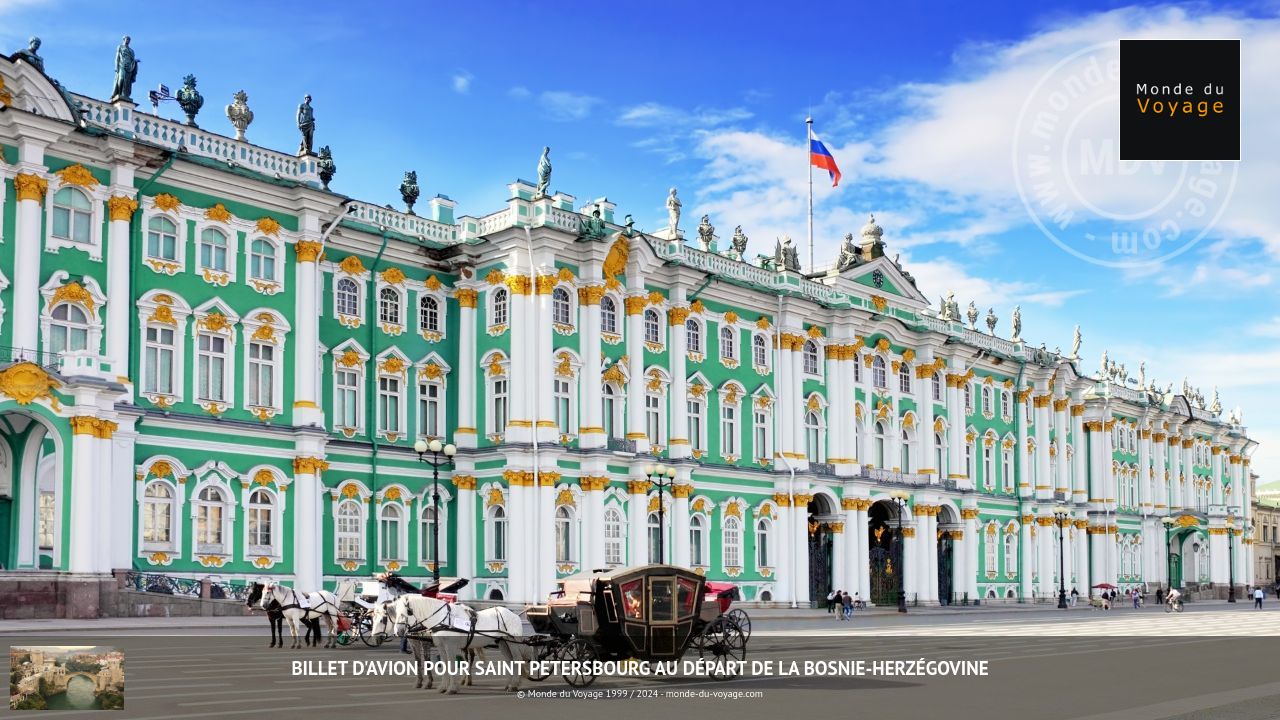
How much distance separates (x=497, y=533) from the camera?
165 feet

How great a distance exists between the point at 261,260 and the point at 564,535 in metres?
15.3

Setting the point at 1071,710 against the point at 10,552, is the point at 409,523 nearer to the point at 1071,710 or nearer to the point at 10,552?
the point at 10,552

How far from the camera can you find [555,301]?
169 feet

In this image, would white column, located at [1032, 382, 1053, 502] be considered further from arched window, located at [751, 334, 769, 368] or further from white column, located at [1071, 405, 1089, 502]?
arched window, located at [751, 334, 769, 368]

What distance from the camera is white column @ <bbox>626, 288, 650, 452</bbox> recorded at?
53875 millimetres

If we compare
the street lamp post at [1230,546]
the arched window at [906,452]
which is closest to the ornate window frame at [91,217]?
the arched window at [906,452]

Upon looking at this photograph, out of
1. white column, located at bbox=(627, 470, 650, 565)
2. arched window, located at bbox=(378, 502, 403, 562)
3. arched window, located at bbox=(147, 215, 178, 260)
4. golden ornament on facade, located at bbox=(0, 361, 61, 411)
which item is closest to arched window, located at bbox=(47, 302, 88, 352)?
golden ornament on facade, located at bbox=(0, 361, 61, 411)

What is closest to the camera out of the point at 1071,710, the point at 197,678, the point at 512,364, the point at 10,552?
the point at 1071,710

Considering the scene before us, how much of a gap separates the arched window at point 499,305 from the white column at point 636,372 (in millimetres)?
5704

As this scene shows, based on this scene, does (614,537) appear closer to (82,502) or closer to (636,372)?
(636,372)

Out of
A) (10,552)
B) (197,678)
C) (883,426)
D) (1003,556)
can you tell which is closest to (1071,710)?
(197,678)

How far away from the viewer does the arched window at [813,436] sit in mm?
63094

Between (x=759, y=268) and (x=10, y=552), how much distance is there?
3467 cm

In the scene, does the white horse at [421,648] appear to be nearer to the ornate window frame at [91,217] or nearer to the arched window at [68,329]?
the arched window at [68,329]
